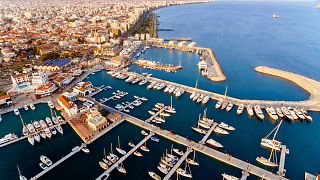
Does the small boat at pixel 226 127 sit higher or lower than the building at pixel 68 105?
lower

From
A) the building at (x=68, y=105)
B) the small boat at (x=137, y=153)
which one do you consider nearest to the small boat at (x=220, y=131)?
the small boat at (x=137, y=153)

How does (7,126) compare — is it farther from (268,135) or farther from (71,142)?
(268,135)

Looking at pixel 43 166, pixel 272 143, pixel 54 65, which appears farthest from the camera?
pixel 54 65

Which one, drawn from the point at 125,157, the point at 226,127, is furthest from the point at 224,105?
the point at 125,157

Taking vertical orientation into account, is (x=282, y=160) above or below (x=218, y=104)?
below

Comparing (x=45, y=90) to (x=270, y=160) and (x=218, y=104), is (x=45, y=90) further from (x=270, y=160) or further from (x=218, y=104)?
(x=270, y=160)

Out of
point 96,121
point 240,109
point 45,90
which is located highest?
point 45,90

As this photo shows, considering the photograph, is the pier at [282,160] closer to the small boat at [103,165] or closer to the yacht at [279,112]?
the yacht at [279,112]
